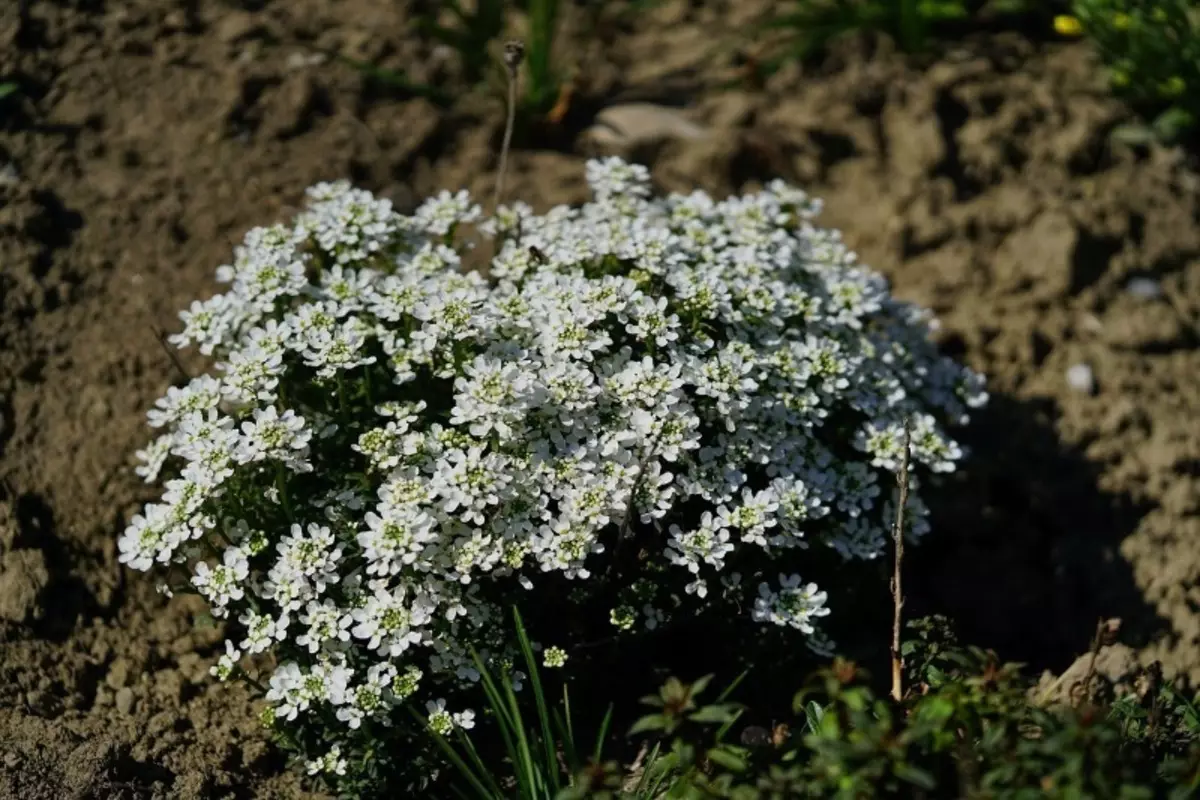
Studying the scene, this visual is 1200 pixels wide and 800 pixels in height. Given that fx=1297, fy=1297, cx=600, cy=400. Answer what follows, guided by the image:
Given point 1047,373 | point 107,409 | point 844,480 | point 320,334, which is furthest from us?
point 1047,373

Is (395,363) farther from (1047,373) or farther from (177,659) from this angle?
(1047,373)

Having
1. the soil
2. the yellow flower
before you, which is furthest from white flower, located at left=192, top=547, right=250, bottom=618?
the yellow flower

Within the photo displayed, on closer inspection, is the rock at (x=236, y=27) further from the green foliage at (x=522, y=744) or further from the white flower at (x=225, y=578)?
the green foliage at (x=522, y=744)

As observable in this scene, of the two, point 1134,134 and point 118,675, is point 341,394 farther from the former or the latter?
point 1134,134

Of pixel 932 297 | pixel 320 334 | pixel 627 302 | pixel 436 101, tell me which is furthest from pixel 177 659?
pixel 932 297

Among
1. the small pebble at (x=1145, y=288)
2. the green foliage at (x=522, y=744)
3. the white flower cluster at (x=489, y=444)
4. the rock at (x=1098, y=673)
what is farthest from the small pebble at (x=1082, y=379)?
the green foliage at (x=522, y=744)

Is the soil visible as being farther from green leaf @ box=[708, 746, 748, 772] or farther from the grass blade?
green leaf @ box=[708, 746, 748, 772]
